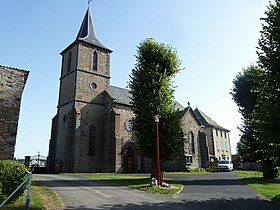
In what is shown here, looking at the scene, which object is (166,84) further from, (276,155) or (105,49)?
(105,49)

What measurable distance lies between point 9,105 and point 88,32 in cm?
2642

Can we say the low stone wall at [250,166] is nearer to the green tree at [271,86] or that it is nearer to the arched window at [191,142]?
the arched window at [191,142]

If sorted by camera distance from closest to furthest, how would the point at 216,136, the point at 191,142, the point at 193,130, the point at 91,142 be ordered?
1. the point at 91,142
2. the point at 191,142
3. the point at 193,130
4. the point at 216,136

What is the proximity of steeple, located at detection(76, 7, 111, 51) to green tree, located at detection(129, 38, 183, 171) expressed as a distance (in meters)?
16.5

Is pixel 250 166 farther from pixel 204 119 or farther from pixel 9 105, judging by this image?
pixel 9 105

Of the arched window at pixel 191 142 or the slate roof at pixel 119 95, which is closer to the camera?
the slate roof at pixel 119 95

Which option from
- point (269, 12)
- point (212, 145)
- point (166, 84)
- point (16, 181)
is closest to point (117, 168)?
point (166, 84)

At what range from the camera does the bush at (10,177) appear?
8.12 metres

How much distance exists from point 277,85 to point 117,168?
69.7 feet

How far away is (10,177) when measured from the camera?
818 cm

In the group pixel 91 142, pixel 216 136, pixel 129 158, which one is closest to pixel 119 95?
pixel 91 142

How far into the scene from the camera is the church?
2856cm

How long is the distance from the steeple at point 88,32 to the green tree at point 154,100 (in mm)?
16471

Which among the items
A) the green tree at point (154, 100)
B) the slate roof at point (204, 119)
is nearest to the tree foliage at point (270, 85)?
the green tree at point (154, 100)
